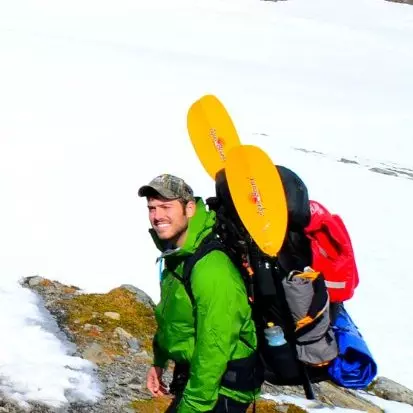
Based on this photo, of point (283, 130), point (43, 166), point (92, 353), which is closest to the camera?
point (92, 353)

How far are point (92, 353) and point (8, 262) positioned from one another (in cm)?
599

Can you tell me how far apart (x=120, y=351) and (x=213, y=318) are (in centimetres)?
373

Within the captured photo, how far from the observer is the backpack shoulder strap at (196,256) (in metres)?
3.30

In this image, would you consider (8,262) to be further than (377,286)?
No

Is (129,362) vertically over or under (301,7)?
under

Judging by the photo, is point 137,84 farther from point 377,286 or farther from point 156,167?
point 377,286

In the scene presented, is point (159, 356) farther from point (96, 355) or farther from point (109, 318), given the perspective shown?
point (109, 318)

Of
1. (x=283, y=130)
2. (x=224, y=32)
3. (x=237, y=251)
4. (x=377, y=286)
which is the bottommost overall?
(x=237, y=251)

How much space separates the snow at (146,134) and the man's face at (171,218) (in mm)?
2464

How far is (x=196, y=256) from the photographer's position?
3.31 meters

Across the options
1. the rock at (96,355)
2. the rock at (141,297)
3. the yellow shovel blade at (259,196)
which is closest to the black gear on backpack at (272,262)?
the yellow shovel blade at (259,196)

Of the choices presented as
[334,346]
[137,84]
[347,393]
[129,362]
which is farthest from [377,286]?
[137,84]

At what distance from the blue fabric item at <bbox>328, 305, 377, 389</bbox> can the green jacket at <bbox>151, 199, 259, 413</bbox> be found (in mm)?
438

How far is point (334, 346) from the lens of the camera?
343cm
